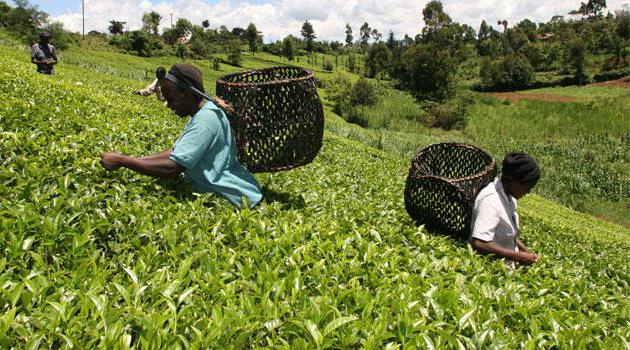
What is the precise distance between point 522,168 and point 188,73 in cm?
272

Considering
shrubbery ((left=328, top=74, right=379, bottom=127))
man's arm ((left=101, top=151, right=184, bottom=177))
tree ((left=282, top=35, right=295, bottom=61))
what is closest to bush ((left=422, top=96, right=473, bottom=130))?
shrubbery ((left=328, top=74, right=379, bottom=127))

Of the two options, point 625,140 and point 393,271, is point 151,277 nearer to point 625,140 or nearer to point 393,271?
point 393,271

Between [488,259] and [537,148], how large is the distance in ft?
108

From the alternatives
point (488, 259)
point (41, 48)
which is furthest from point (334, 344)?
point (41, 48)

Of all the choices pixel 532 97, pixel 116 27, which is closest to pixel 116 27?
pixel 116 27

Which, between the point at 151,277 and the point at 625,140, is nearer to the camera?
the point at 151,277

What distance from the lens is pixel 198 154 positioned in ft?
10.5

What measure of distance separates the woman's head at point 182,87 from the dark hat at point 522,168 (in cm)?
256

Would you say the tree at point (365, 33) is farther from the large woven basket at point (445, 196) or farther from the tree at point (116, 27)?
the large woven basket at point (445, 196)

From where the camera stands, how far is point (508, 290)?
2.94 metres

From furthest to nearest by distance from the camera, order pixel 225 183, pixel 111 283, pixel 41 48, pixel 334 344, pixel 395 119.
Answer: pixel 395 119
pixel 41 48
pixel 225 183
pixel 111 283
pixel 334 344

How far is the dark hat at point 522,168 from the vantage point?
146 inches

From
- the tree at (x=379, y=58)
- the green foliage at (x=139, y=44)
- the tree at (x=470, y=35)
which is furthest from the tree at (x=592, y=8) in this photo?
the green foliage at (x=139, y=44)

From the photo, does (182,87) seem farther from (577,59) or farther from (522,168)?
(577,59)
